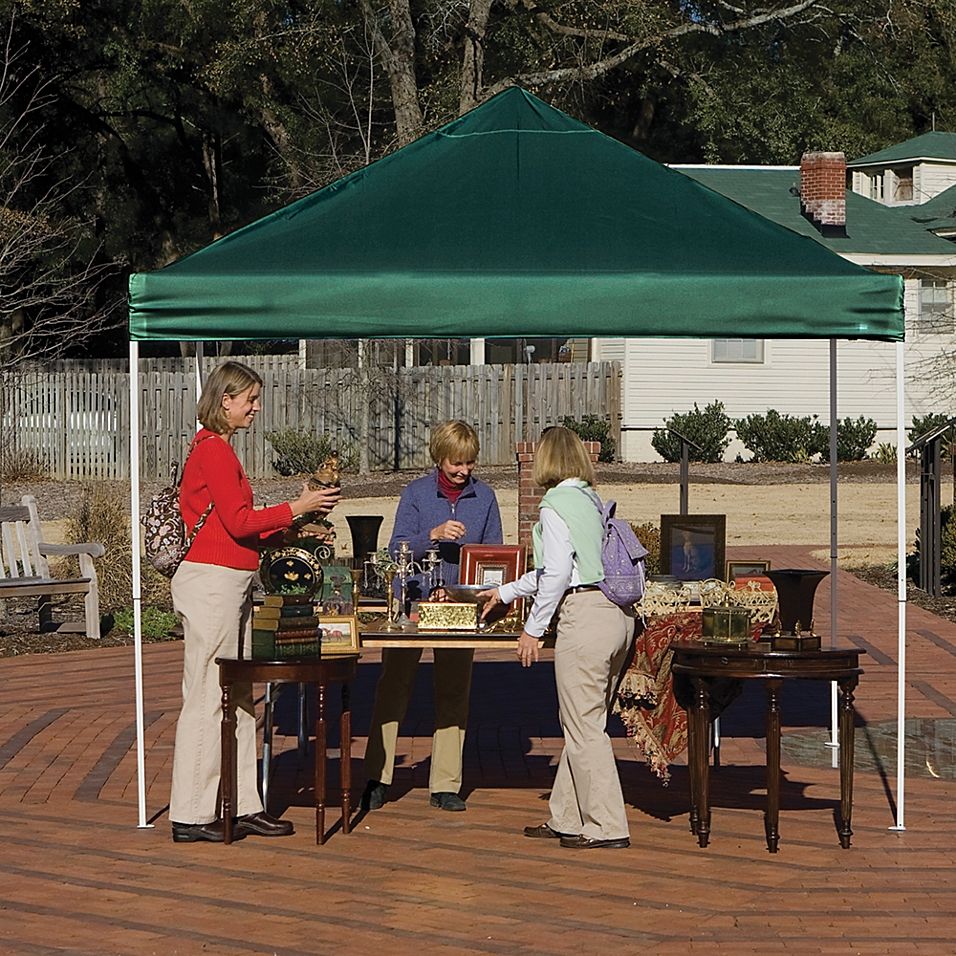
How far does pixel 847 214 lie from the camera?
37000 millimetres

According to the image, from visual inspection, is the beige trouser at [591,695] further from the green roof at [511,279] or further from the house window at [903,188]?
the house window at [903,188]

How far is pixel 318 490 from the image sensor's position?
7.52 meters

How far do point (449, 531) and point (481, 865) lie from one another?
1620mm

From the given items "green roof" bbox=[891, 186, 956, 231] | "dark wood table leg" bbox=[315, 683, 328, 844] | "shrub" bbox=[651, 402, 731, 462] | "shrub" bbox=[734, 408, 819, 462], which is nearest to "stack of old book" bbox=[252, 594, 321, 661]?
"dark wood table leg" bbox=[315, 683, 328, 844]

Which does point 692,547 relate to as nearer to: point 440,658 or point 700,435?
point 440,658

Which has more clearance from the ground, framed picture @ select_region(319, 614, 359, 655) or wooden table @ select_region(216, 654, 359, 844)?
framed picture @ select_region(319, 614, 359, 655)

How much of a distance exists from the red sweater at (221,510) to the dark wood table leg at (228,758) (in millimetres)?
545

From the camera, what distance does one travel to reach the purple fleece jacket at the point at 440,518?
8375 mm

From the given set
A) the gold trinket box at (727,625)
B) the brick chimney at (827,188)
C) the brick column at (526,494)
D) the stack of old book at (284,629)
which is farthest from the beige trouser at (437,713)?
the brick chimney at (827,188)

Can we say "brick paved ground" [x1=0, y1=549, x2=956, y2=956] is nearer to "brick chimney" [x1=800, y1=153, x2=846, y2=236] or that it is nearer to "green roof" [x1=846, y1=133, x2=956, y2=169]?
"brick chimney" [x1=800, y1=153, x2=846, y2=236]

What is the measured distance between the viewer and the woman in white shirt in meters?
7.34

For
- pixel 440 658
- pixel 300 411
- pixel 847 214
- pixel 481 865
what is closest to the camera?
pixel 481 865

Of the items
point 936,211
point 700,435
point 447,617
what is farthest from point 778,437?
point 447,617

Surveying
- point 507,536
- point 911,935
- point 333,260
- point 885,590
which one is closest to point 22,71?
point 507,536
